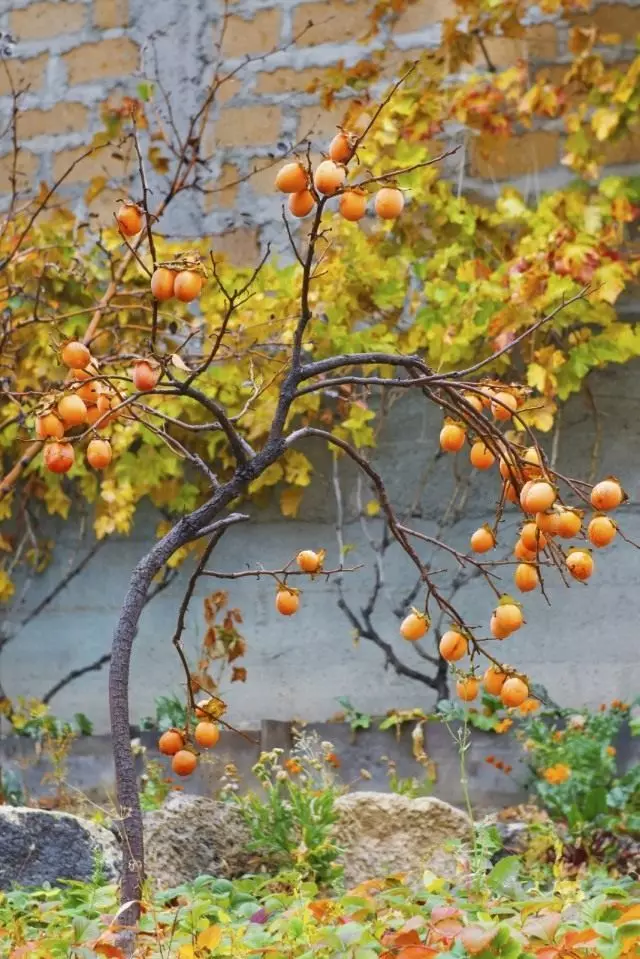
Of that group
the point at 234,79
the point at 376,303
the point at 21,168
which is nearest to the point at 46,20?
the point at 21,168

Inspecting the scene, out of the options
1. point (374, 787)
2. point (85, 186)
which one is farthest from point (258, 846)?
point (85, 186)

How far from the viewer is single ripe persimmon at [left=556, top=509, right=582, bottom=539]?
6.27 ft

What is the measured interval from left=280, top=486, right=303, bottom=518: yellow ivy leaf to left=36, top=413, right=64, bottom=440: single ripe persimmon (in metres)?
2.23

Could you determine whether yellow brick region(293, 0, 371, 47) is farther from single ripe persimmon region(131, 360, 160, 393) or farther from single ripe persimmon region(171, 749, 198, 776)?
single ripe persimmon region(171, 749, 198, 776)

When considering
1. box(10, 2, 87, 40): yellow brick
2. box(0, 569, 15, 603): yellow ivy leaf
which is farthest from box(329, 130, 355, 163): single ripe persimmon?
box(10, 2, 87, 40): yellow brick

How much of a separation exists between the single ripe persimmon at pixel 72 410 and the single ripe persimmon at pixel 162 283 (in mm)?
198

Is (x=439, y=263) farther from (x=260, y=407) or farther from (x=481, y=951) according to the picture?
(x=481, y=951)

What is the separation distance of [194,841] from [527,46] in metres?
2.70

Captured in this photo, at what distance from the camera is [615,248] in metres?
3.98

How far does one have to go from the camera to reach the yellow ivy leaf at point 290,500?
4238 mm

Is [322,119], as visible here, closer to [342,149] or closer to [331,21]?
[331,21]

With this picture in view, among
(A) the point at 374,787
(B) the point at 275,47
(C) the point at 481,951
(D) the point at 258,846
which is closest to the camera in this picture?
(C) the point at 481,951

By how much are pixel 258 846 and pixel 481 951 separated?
1.39m

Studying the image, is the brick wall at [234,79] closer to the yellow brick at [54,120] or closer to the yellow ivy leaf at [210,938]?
the yellow brick at [54,120]
